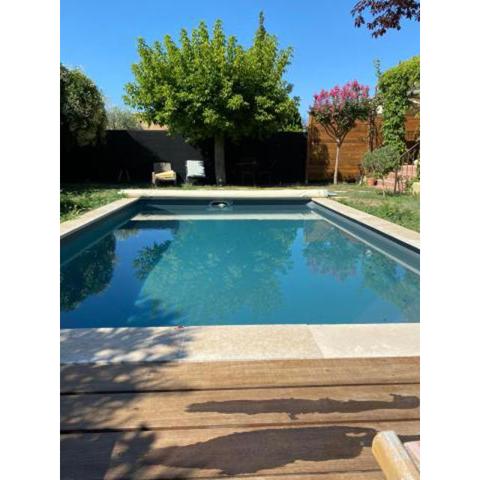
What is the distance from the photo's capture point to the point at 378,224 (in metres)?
6.40

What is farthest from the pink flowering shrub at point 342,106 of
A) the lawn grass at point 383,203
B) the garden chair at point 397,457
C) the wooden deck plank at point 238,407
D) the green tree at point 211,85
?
Result: the garden chair at point 397,457

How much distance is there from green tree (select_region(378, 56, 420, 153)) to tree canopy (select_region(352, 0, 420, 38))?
9.22m

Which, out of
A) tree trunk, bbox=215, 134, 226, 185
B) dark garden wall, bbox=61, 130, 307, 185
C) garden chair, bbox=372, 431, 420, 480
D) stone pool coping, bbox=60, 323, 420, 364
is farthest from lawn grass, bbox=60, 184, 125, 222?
garden chair, bbox=372, 431, 420, 480

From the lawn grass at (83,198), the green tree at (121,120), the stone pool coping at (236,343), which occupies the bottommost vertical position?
the stone pool coping at (236,343)

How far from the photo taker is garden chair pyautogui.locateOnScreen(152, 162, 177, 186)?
1267 cm

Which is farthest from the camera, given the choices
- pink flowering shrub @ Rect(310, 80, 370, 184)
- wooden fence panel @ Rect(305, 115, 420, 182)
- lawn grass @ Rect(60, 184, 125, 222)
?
wooden fence panel @ Rect(305, 115, 420, 182)

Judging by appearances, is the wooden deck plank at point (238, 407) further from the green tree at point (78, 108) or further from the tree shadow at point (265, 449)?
the green tree at point (78, 108)

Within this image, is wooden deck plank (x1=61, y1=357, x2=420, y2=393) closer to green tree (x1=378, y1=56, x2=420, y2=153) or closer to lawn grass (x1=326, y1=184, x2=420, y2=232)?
lawn grass (x1=326, y1=184, x2=420, y2=232)

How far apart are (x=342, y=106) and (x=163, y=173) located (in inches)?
208

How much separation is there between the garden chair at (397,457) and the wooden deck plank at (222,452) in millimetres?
486

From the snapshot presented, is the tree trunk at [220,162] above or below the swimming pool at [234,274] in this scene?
above

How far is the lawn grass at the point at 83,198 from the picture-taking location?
758cm

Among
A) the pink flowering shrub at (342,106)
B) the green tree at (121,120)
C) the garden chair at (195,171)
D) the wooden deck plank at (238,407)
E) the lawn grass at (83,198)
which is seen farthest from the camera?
the green tree at (121,120)
